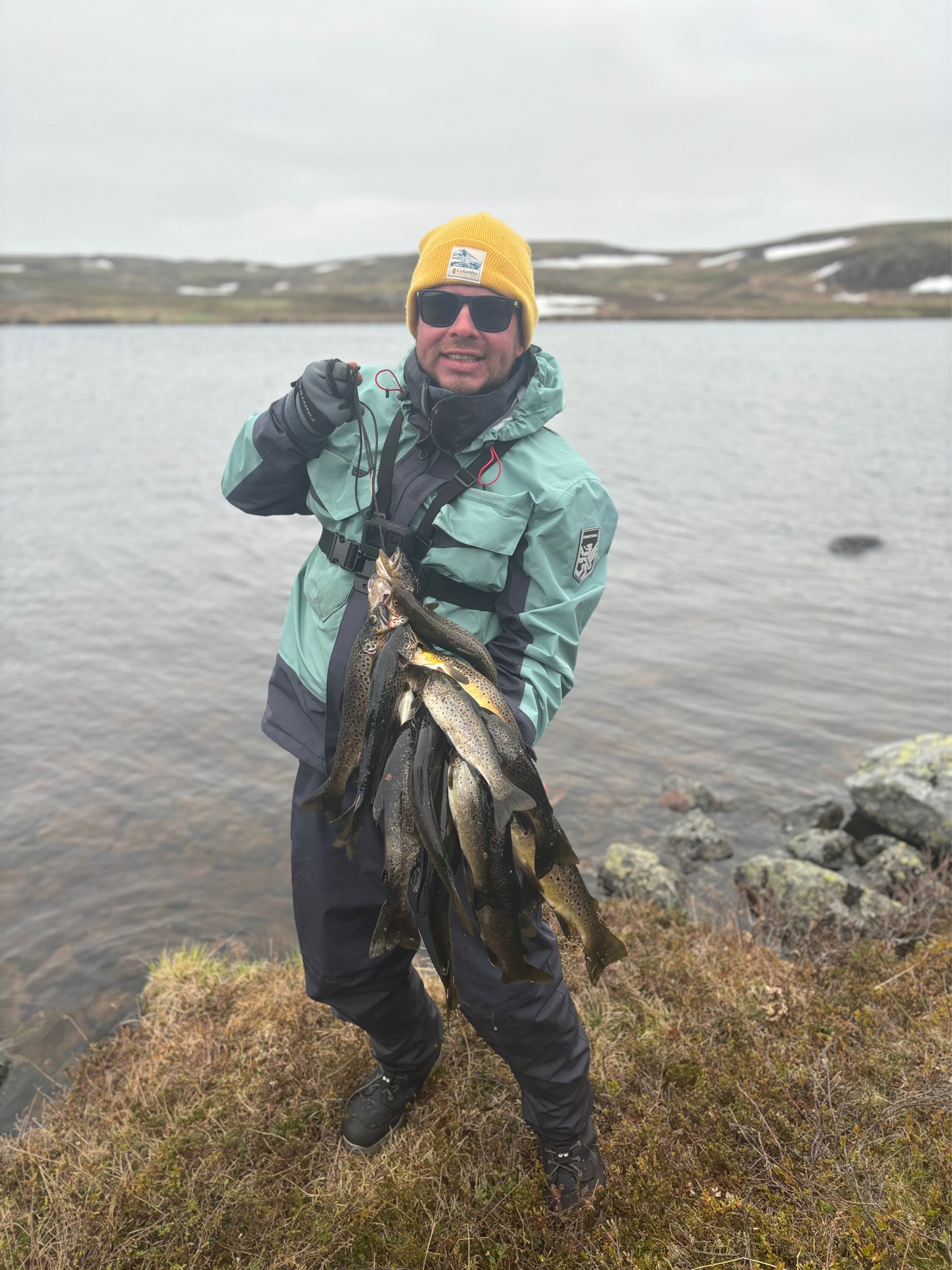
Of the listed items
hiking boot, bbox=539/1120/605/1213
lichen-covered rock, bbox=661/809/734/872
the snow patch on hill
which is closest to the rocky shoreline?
lichen-covered rock, bbox=661/809/734/872

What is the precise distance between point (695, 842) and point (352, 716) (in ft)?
17.6

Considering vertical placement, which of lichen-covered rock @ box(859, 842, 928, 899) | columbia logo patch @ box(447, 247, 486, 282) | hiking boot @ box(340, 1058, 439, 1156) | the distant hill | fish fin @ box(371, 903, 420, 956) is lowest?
lichen-covered rock @ box(859, 842, 928, 899)

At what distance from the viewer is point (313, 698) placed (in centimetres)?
357

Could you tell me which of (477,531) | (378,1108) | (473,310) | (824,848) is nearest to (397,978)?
(378,1108)

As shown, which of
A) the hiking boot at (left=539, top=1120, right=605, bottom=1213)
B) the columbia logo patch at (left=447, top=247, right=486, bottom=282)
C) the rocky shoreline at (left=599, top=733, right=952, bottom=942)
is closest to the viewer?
the hiking boot at (left=539, top=1120, right=605, bottom=1213)

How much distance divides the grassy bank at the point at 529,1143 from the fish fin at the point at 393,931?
1234 millimetres

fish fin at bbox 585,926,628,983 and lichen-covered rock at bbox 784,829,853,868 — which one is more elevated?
fish fin at bbox 585,926,628,983

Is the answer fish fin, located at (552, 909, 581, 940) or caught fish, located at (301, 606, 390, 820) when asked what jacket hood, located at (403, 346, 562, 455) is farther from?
fish fin, located at (552, 909, 581, 940)

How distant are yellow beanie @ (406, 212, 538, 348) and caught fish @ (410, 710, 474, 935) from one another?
191cm

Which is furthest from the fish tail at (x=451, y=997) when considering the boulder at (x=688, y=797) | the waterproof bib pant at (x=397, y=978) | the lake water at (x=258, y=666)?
the boulder at (x=688, y=797)

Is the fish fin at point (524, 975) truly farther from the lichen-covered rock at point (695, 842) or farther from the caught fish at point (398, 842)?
the lichen-covered rock at point (695, 842)

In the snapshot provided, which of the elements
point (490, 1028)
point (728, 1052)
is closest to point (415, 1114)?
point (490, 1028)

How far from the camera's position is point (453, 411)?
3.40 m

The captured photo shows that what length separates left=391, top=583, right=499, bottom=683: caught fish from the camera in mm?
2934
